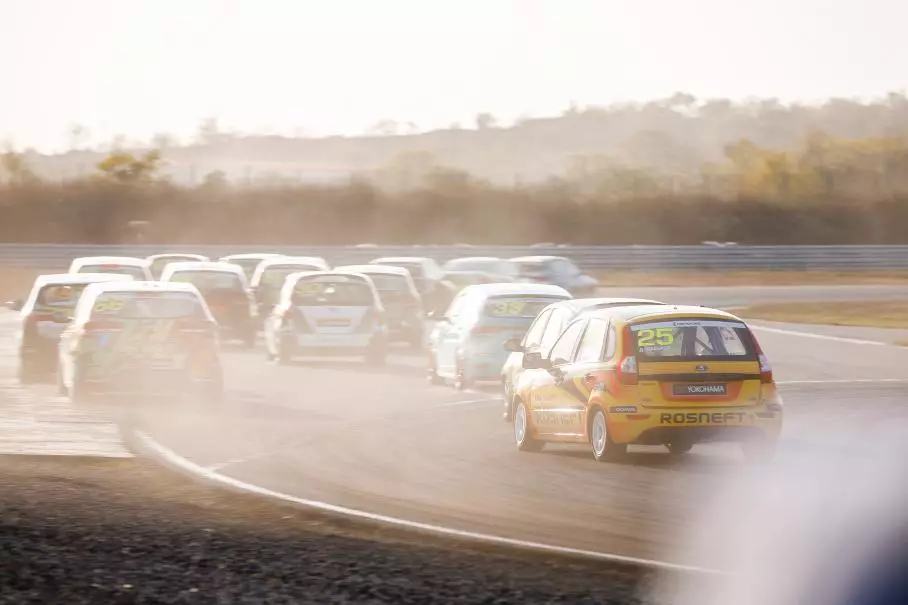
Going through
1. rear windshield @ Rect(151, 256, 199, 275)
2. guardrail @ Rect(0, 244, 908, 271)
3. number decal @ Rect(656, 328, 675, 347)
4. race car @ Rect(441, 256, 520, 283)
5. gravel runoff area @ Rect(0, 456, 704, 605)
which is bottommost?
guardrail @ Rect(0, 244, 908, 271)

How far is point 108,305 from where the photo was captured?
21578mm

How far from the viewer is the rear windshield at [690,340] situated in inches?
611

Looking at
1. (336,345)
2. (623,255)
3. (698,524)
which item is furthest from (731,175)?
(698,524)

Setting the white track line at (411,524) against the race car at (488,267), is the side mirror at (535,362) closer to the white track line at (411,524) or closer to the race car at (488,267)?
the white track line at (411,524)

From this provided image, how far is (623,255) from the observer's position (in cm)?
6712

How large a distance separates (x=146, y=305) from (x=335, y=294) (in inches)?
306

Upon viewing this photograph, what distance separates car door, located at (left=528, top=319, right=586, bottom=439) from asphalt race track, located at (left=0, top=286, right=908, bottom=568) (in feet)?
0.99

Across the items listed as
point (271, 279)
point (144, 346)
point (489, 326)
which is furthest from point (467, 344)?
point (271, 279)

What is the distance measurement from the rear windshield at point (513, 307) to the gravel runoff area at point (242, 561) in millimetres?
10339

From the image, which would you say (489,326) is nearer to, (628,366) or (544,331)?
(544,331)

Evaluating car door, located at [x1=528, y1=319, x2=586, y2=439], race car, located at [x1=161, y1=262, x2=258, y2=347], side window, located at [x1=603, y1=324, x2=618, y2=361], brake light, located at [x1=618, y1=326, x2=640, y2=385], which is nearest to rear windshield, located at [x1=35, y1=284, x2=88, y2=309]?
race car, located at [x1=161, y1=262, x2=258, y2=347]

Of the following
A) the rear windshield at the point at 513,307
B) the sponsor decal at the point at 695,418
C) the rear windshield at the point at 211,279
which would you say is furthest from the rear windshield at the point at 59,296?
the sponsor decal at the point at 695,418

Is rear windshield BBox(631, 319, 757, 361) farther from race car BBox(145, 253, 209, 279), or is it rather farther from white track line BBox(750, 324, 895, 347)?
race car BBox(145, 253, 209, 279)

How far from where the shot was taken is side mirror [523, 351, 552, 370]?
671 inches
